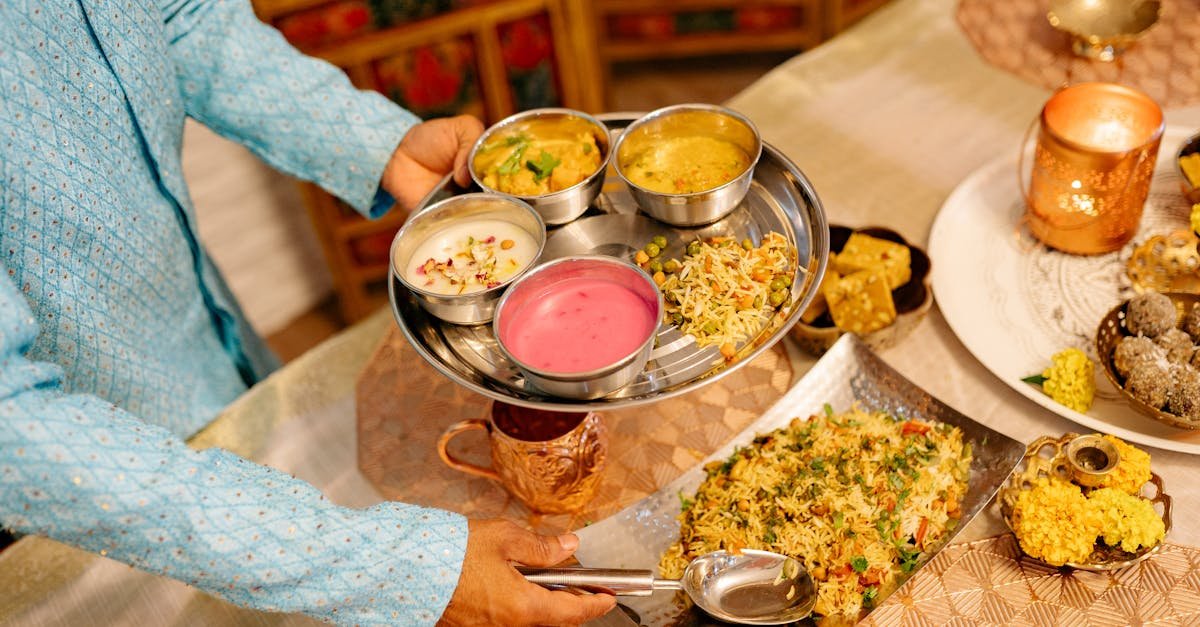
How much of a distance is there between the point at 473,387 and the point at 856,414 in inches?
29.3

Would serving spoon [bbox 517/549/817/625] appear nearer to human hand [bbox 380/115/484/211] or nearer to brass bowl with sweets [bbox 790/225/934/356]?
brass bowl with sweets [bbox 790/225/934/356]

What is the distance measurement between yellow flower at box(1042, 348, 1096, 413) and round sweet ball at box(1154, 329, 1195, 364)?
0.13 meters

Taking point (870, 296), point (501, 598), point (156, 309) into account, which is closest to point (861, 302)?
point (870, 296)

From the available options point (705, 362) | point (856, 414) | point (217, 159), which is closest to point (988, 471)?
point (856, 414)

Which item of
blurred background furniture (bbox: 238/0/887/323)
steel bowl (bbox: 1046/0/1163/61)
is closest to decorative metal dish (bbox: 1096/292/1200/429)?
steel bowl (bbox: 1046/0/1163/61)

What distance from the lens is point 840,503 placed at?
4.83ft

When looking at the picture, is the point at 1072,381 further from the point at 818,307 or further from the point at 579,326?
the point at 579,326

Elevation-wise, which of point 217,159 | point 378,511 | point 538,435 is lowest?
point 217,159

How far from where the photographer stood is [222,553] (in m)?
1.23

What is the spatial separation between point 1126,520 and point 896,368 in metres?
0.54

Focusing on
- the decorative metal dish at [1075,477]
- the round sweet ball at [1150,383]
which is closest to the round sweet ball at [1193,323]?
the round sweet ball at [1150,383]

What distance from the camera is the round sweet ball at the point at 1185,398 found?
1493 millimetres

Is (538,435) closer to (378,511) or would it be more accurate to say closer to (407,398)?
(378,511)

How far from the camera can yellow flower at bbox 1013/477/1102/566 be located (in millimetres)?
1376
